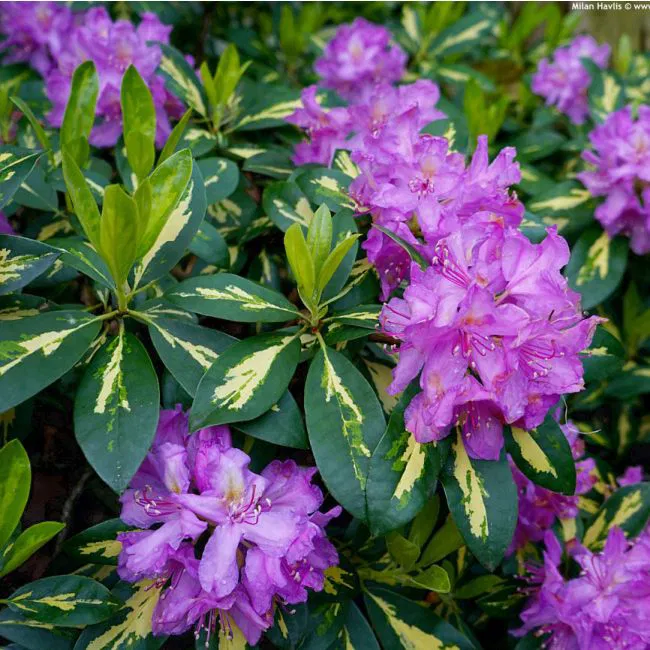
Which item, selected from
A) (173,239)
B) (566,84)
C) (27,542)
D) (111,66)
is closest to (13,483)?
(27,542)

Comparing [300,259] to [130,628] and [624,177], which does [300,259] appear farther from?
[624,177]

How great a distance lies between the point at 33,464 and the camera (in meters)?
1.22

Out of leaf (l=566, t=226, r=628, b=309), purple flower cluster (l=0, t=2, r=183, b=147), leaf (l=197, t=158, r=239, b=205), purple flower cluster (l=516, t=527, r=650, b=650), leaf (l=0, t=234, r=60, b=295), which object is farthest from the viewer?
leaf (l=566, t=226, r=628, b=309)

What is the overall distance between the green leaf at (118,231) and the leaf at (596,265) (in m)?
0.93

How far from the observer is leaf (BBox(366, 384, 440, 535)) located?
0.88 metres

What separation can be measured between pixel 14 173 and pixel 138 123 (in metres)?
0.22

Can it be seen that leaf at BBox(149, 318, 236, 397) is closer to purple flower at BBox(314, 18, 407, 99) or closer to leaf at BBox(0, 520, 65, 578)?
leaf at BBox(0, 520, 65, 578)

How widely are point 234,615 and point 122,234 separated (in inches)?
19.9

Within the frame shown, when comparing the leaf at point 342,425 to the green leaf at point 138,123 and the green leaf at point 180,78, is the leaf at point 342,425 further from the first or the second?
the green leaf at point 180,78

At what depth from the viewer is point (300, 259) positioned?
0.95 m

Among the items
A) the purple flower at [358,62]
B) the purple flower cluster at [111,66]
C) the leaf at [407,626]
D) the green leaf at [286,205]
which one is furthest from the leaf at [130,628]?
the purple flower at [358,62]

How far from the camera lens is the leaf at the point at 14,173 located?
38.1 inches

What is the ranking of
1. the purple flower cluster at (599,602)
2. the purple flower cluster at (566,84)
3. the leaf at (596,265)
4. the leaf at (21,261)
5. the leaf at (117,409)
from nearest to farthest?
the leaf at (117,409) → the leaf at (21,261) → the purple flower cluster at (599,602) → the leaf at (596,265) → the purple flower cluster at (566,84)

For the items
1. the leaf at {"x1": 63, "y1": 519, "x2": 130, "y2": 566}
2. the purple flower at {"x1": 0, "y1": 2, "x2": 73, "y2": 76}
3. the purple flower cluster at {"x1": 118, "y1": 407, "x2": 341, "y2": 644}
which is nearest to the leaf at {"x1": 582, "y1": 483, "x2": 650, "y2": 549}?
the purple flower cluster at {"x1": 118, "y1": 407, "x2": 341, "y2": 644}
